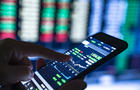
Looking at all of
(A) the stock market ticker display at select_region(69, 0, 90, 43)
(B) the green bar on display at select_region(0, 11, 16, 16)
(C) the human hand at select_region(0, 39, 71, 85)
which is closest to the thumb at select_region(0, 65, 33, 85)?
(C) the human hand at select_region(0, 39, 71, 85)

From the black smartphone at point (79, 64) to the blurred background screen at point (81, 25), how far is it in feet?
2.25

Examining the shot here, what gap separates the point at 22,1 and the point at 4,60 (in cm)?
81

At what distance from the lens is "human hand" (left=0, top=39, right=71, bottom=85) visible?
538mm

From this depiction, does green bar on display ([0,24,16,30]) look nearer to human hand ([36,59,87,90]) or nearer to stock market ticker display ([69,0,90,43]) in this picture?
stock market ticker display ([69,0,90,43])

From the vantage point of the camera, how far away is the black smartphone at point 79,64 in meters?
0.63

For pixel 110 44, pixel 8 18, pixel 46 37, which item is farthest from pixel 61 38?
pixel 110 44

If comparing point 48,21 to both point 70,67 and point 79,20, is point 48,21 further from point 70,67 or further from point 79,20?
point 70,67

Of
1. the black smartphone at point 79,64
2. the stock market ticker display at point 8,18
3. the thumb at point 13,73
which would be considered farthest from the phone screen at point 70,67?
the stock market ticker display at point 8,18

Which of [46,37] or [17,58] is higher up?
[17,58]

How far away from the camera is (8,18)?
1.31 m

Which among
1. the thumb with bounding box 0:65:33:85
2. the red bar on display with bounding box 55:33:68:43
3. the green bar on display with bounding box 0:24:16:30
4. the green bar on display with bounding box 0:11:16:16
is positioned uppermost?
the green bar on display with bounding box 0:11:16:16

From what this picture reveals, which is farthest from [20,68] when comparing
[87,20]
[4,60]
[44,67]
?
[87,20]

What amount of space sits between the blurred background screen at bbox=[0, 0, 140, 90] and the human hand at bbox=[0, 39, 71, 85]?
76 centimetres

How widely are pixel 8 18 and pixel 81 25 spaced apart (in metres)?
0.42
